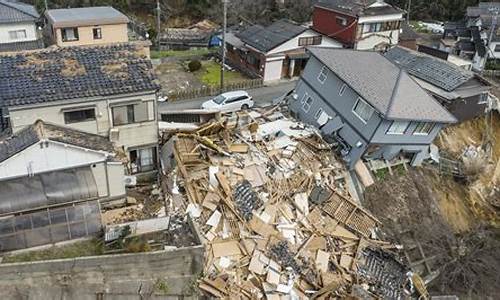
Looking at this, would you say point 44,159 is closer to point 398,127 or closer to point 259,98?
point 398,127

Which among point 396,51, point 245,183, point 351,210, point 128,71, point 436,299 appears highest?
point 128,71

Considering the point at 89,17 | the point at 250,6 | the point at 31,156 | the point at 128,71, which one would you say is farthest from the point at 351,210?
the point at 250,6

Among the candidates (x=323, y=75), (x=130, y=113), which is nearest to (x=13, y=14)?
(x=130, y=113)

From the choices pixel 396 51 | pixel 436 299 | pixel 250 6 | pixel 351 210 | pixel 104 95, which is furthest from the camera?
pixel 250 6

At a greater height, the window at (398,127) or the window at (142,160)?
the window at (398,127)

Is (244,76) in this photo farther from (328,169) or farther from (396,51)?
(328,169)

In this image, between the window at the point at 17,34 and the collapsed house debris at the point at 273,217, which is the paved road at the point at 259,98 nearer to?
the collapsed house debris at the point at 273,217

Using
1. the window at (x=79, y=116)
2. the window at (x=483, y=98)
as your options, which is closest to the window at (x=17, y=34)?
the window at (x=79, y=116)
